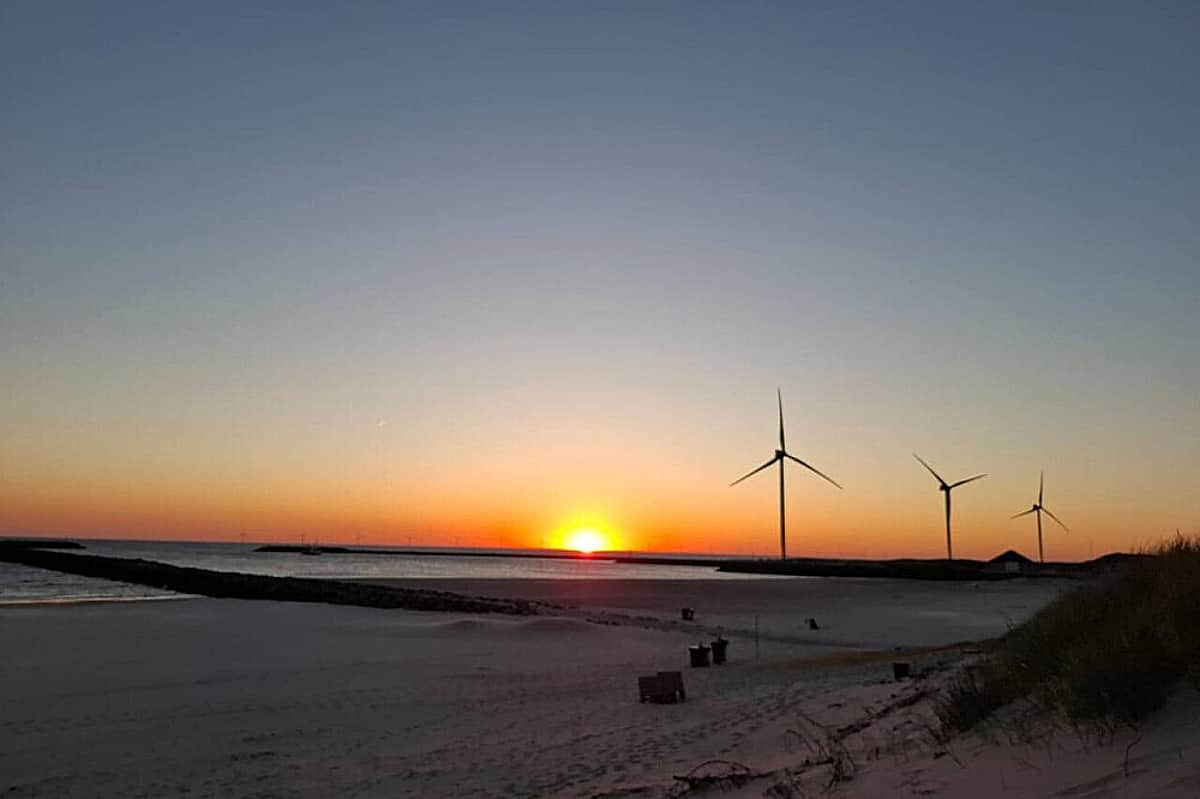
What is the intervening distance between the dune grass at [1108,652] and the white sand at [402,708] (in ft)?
2.81

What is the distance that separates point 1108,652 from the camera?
26.9 feet

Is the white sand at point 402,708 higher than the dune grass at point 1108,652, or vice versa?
the dune grass at point 1108,652

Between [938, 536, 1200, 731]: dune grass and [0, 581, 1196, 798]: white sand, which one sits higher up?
[938, 536, 1200, 731]: dune grass

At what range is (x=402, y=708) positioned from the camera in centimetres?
1767

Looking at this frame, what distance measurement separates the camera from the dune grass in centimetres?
754

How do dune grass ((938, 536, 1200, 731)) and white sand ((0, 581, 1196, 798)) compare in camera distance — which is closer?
dune grass ((938, 536, 1200, 731))

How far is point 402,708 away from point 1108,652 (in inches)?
490

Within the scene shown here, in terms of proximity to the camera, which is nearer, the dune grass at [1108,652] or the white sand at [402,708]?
the dune grass at [1108,652]

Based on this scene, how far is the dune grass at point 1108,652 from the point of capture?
7.54m

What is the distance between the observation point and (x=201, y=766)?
13.1 metres

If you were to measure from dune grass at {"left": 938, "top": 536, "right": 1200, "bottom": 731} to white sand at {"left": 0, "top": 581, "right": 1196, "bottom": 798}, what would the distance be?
2.81 ft

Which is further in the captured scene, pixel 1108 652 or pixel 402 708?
pixel 402 708

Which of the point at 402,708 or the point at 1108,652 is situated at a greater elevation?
the point at 1108,652

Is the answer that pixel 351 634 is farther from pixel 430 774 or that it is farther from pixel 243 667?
pixel 430 774
